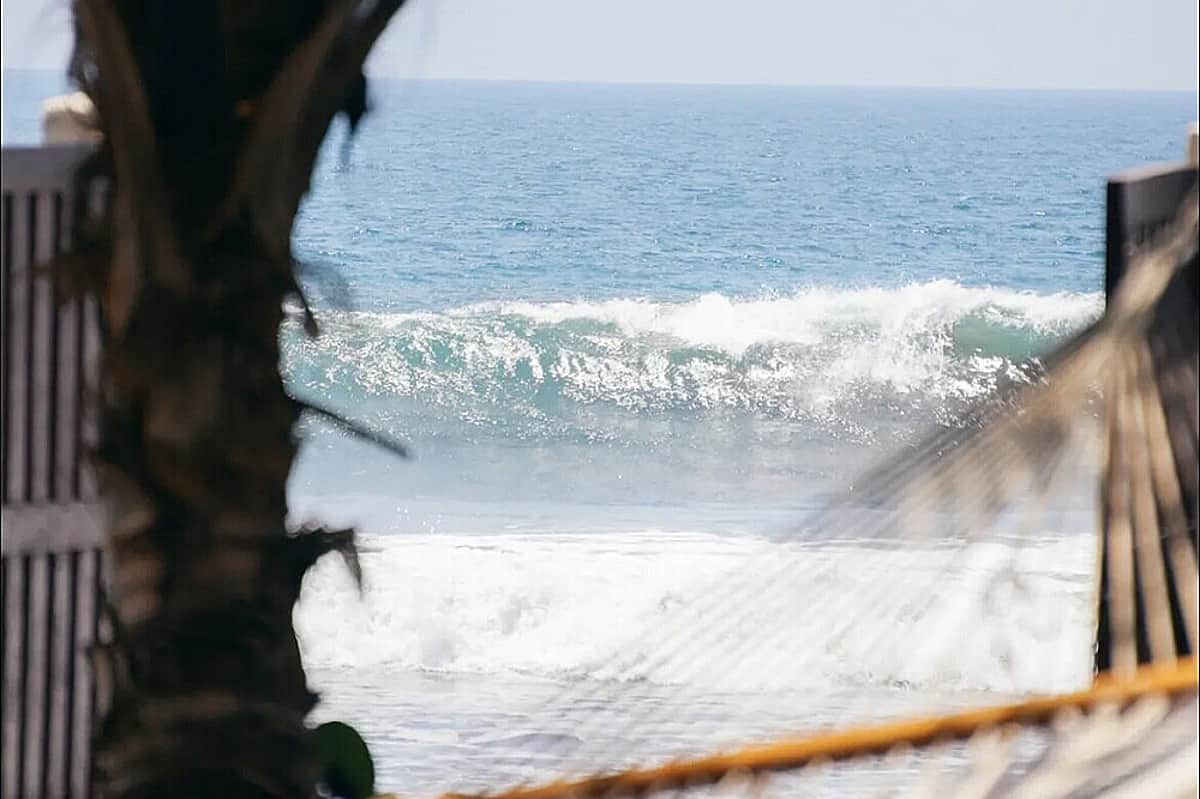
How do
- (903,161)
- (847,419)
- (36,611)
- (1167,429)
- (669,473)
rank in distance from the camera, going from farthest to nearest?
(903,161), (847,419), (669,473), (36,611), (1167,429)

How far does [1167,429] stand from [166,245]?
0.79m

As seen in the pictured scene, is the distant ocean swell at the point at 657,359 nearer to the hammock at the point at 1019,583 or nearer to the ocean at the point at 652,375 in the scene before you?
the ocean at the point at 652,375

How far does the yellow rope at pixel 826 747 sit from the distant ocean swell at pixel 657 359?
356 inches

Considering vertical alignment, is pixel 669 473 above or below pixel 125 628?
below

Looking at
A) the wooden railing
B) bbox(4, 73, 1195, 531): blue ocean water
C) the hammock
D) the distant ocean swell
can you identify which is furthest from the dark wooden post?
the distant ocean swell

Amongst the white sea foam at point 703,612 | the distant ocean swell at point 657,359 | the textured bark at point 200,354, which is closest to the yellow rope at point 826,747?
the white sea foam at point 703,612

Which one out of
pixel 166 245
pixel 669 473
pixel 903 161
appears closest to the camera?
pixel 166 245

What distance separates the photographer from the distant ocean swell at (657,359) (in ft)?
36.1

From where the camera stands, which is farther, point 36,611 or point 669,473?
point 669,473

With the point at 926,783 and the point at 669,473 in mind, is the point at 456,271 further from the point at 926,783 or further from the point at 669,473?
the point at 926,783

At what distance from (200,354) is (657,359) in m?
10.5

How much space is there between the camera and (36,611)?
1.84m

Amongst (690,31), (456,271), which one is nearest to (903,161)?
(690,31)

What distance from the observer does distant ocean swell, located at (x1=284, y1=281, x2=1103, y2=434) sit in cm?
1100
